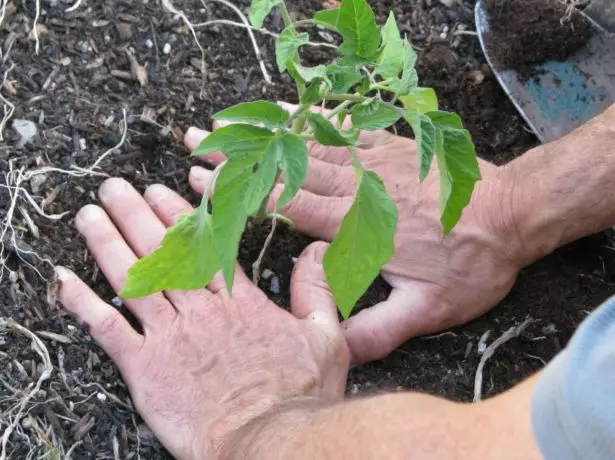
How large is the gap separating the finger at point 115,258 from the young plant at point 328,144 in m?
0.22

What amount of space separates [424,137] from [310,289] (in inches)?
19.8

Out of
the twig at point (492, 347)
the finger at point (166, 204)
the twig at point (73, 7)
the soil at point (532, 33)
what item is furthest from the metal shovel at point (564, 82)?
the twig at point (73, 7)

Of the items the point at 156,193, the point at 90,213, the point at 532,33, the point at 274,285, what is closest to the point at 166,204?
the point at 156,193

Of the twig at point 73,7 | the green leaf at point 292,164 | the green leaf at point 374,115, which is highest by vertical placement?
the green leaf at point 374,115

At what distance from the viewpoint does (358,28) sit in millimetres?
1073

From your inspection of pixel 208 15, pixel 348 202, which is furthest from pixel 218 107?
pixel 348 202

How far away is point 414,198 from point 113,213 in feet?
1.75

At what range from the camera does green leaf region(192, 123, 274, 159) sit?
3.38 ft

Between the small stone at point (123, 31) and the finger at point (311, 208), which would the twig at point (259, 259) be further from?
the small stone at point (123, 31)

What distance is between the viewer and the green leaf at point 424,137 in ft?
3.35

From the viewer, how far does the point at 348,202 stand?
1.52m

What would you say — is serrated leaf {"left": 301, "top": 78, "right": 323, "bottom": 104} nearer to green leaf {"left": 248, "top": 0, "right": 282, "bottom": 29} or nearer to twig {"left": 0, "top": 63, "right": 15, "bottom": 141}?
green leaf {"left": 248, "top": 0, "right": 282, "bottom": 29}

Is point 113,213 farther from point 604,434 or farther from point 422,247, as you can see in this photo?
point 604,434

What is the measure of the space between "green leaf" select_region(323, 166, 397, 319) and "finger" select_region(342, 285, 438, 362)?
1.05ft
